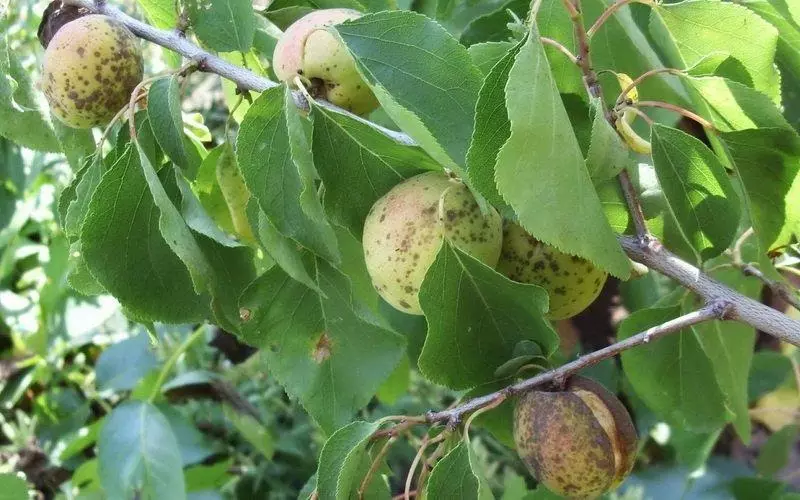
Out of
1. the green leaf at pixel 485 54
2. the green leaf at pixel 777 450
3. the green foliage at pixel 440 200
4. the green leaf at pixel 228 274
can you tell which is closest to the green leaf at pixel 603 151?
the green foliage at pixel 440 200

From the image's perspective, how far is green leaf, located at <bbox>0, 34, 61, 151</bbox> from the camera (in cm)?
85

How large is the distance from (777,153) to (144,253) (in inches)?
19.8

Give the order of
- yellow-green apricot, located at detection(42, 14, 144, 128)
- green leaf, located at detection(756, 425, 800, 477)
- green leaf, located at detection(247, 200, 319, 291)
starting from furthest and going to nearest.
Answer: green leaf, located at detection(756, 425, 800, 477), yellow-green apricot, located at detection(42, 14, 144, 128), green leaf, located at detection(247, 200, 319, 291)

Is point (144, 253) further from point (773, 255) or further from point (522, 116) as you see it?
point (773, 255)

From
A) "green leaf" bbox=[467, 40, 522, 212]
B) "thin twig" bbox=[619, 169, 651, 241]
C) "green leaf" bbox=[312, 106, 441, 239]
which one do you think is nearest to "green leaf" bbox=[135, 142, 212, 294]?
"green leaf" bbox=[312, 106, 441, 239]

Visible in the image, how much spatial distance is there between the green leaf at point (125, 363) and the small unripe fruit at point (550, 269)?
119cm

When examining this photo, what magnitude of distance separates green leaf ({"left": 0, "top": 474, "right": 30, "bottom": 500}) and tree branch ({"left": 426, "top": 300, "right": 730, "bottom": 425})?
376 millimetres

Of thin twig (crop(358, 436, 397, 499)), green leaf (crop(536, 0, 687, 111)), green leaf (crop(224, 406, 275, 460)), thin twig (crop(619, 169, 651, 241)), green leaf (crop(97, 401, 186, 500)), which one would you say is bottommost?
green leaf (crop(224, 406, 275, 460))

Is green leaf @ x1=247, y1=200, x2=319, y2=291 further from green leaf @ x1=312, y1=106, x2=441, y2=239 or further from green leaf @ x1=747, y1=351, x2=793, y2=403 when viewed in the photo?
green leaf @ x1=747, y1=351, x2=793, y2=403

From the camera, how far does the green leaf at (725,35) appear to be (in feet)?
2.25

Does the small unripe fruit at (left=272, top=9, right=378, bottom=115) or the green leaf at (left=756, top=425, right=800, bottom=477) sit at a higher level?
the small unripe fruit at (left=272, top=9, right=378, bottom=115)

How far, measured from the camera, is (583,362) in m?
0.59

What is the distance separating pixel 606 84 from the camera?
2.70ft

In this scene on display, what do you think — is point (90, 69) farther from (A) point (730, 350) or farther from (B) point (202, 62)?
(A) point (730, 350)
